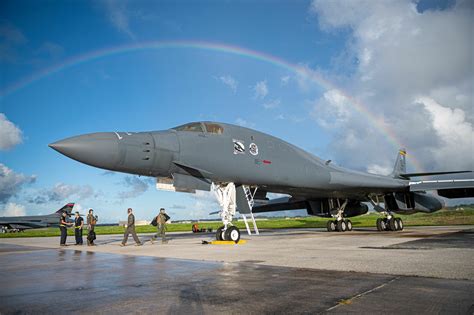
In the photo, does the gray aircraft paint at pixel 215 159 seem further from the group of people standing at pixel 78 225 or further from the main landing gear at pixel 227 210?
the group of people standing at pixel 78 225

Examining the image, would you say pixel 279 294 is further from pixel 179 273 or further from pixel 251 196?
pixel 251 196

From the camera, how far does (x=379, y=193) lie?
66.7 ft

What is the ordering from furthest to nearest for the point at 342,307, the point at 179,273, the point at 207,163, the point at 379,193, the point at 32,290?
the point at 379,193
the point at 207,163
the point at 179,273
the point at 32,290
the point at 342,307

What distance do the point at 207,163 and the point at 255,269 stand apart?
6.16 meters

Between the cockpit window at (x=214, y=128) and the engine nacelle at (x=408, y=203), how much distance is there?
42.2ft

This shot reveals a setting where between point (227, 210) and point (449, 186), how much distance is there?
1179 cm

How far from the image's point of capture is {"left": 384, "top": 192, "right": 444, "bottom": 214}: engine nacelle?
20641mm

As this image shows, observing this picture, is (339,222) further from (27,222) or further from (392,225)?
(27,222)

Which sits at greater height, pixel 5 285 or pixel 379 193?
pixel 379 193

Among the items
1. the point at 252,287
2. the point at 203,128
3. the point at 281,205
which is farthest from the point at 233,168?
the point at 281,205

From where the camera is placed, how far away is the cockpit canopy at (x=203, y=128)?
11984 millimetres

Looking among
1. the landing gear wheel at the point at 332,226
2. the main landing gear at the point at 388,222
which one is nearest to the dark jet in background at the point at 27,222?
the landing gear wheel at the point at 332,226

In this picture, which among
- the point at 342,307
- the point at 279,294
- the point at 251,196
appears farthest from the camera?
the point at 251,196

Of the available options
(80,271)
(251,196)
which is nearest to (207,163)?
(251,196)
